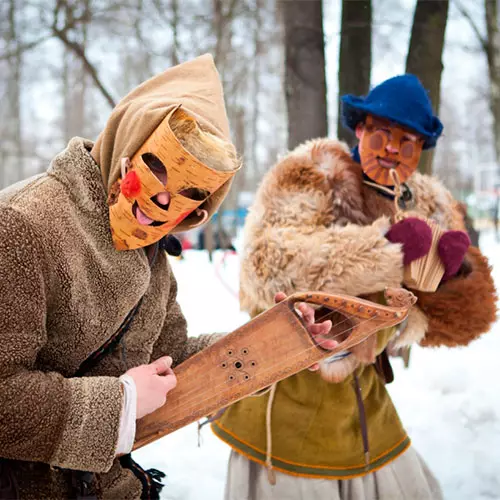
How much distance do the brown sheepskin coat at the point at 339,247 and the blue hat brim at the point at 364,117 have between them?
0.45 feet

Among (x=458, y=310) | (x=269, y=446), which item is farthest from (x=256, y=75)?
(x=269, y=446)

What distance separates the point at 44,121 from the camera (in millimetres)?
21453

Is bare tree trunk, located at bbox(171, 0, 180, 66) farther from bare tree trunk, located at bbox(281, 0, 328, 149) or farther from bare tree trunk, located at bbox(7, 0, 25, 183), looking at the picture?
bare tree trunk, located at bbox(281, 0, 328, 149)

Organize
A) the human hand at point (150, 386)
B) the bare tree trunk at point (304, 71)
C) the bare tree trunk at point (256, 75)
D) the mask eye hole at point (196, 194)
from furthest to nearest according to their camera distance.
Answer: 1. the bare tree trunk at point (256, 75)
2. the bare tree trunk at point (304, 71)
3. the mask eye hole at point (196, 194)
4. the human hand at point (150, 386)

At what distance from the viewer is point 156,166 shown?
1.30 m

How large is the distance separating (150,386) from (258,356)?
297 millimetres

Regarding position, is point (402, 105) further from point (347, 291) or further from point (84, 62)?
point (84, 62)

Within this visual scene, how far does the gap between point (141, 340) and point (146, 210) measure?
1.14 feet

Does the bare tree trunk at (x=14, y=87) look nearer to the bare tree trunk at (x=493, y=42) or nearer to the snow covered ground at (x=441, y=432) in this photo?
the snow covered ground at (x=441, y=432)

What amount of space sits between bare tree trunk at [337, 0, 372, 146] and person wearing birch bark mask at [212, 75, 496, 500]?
1.60 meters

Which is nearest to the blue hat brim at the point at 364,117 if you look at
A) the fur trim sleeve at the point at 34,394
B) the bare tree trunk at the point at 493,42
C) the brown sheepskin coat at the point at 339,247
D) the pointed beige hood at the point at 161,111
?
the brown sheepskin coat at the point at 339,247

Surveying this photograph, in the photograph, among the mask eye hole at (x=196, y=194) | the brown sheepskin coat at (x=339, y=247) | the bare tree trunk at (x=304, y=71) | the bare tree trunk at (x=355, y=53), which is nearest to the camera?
the mask eye hole at (x=196, y=194)

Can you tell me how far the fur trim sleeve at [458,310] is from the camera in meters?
2.16

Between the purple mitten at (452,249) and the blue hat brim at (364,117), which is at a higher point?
the blue hat brim at (364,117)
